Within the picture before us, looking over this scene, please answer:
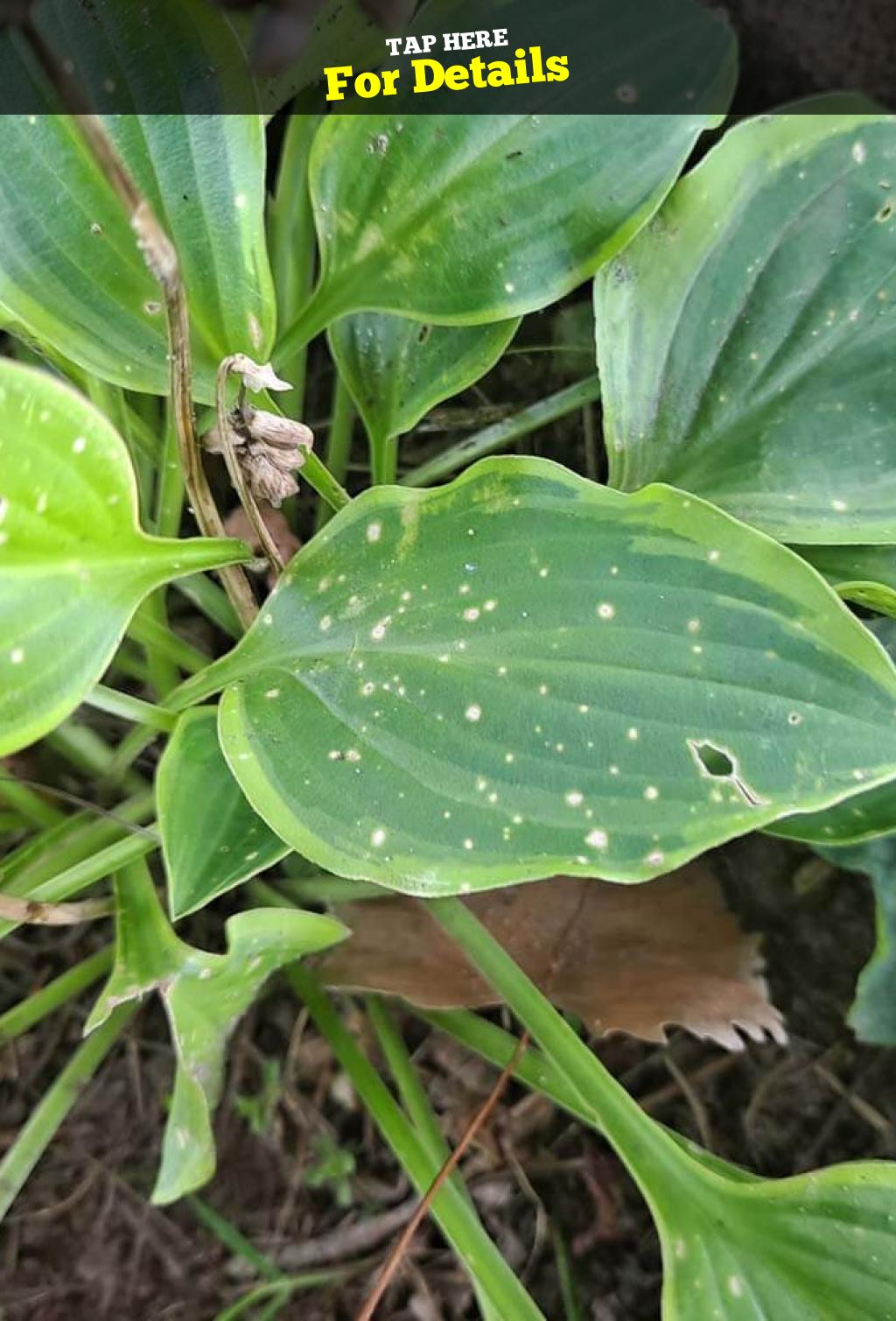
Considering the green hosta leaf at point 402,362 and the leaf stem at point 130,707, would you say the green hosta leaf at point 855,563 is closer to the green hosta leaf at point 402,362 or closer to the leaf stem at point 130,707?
the green hosta leaf at point 402,362

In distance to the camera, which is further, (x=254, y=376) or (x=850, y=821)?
(x=850, y=821)

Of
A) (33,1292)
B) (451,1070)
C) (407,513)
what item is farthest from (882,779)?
(33,1292)

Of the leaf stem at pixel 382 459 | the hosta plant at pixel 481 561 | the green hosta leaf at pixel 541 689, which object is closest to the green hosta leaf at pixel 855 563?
the hosta plant at pixel 481 561

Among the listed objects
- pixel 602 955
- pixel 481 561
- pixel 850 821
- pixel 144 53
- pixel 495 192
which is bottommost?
pixel 602 955

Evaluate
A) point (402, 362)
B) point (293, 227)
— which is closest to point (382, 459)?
point (402, 362)

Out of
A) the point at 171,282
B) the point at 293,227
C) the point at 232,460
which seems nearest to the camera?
the point at 171,282

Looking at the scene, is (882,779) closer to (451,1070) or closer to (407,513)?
(407,513)

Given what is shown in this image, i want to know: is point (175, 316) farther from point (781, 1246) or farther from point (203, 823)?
point (781, 1246)

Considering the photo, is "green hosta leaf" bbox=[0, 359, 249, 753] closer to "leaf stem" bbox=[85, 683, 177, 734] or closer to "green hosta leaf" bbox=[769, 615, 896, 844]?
"leaf stem" bbox=[85, 683, 177, 734]
